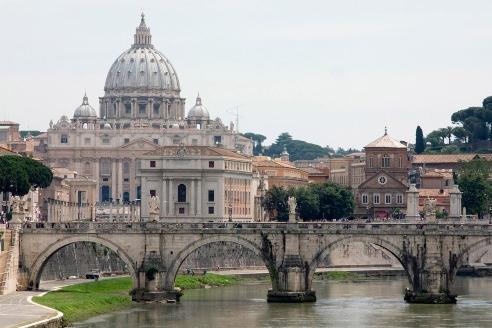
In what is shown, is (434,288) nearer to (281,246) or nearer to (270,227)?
(281,246)

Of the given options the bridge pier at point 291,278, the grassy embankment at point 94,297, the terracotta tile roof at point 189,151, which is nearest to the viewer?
the grassy embankment at point 94,297

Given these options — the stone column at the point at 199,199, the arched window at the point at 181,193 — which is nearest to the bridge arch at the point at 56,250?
the arched window at the point at 181,193

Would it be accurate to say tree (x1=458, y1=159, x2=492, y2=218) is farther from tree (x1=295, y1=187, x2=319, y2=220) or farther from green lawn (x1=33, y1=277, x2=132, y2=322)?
green lawn (x1=33, y1=277, x2=132, y2=322)

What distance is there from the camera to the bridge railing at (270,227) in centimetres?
11712

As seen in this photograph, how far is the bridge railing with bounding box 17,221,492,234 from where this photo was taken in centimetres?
11712

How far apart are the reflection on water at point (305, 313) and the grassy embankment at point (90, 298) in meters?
1.06

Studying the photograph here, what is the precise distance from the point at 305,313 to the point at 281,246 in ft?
27.5

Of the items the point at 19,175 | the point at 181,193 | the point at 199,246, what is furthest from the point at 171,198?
the point at 199,246

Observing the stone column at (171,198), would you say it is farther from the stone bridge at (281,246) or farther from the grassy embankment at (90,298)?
the stone bridge at (281,246)

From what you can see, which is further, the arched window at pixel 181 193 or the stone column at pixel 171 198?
the arched window at pixel 181 193

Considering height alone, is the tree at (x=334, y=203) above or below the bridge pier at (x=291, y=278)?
above

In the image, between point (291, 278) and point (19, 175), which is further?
point (19, 175)

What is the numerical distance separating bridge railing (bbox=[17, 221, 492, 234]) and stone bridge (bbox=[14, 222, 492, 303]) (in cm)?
5

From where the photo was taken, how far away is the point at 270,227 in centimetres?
11856
